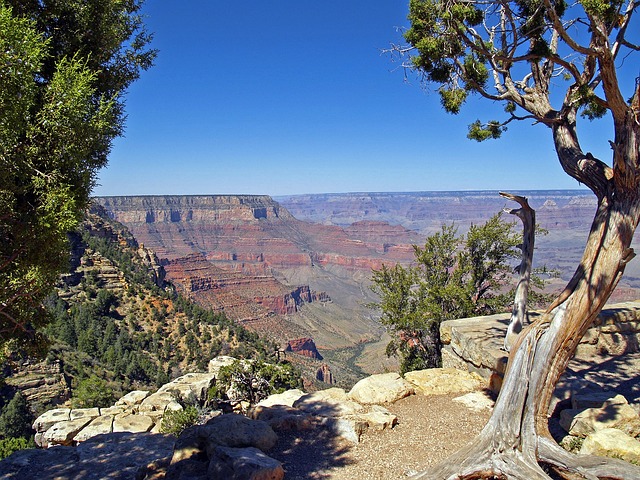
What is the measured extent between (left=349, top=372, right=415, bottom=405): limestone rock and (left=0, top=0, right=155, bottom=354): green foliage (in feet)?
21.7

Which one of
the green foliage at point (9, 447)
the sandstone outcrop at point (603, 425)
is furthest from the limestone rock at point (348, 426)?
the green foliage at point (9, 447)

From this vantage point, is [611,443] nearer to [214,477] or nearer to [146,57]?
[214,477]

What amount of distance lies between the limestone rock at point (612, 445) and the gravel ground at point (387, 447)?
1.96m

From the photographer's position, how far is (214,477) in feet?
18.6

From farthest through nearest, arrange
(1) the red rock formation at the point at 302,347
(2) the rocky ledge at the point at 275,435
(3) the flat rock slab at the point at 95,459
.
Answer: (1) the red rock formation at the point at 302,347 → (3) the flat rock slab at the point at 95,459 → (2) the rocky ledge at the point at 275,435

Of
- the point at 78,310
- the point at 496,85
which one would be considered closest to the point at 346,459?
the point at 496,85

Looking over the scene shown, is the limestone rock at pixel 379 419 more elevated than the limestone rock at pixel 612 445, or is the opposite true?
the limestone rock at pixel 612 445

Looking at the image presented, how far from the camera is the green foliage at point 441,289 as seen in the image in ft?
53.6

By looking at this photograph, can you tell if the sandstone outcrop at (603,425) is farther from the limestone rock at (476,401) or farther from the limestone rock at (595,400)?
the limestone rock at (476,401)

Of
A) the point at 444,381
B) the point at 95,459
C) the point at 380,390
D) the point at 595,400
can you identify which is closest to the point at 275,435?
the point at 380,390

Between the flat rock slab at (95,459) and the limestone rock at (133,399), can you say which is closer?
the flat rock slab at (95,459)

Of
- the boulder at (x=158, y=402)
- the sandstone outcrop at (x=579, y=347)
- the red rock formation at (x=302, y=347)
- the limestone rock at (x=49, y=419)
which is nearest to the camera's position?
the sandstone outcrop at (x=579, y=347)

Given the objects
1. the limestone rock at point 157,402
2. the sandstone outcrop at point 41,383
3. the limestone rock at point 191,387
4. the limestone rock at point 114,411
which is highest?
the limestone rock at point 114,411

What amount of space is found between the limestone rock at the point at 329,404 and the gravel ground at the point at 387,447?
27.7 inches
